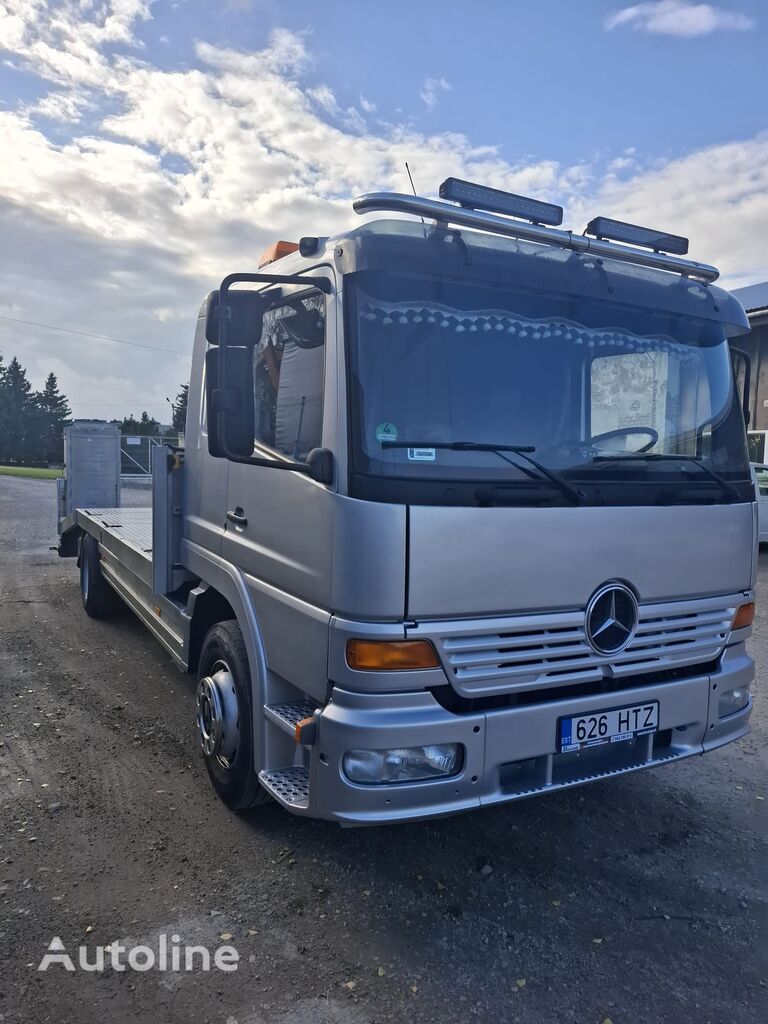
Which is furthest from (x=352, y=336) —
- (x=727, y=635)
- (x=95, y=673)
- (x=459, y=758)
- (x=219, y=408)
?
(x=95, y=673)

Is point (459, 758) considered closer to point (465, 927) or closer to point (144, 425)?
point (465, 927)

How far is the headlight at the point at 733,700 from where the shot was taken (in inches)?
136

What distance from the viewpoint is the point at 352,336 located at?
2773 millimetres

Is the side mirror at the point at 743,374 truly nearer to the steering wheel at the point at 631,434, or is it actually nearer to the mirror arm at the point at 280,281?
the steering wheel at the point at 631,434

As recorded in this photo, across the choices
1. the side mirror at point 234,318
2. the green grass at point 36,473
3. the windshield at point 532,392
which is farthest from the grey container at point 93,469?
the green grass at point 36,473

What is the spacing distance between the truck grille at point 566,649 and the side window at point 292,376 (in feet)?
3.34

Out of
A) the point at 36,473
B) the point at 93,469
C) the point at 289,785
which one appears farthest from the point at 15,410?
the point at 289,785

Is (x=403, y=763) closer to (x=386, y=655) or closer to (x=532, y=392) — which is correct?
(x=386, y=655)

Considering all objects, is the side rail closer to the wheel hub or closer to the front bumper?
the wheel hub

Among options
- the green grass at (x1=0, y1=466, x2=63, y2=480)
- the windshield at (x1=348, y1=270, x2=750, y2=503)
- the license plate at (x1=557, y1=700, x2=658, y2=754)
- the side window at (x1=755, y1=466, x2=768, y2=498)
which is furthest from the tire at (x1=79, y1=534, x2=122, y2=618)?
the green grass at (x1=0, y1=466, x2=63, y2=480)

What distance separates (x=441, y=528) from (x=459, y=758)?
867 mm

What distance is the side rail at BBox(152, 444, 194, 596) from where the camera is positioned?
4.62 metres

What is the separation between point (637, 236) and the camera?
366 cm

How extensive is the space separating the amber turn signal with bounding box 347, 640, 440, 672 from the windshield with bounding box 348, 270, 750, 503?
1.74 ft
